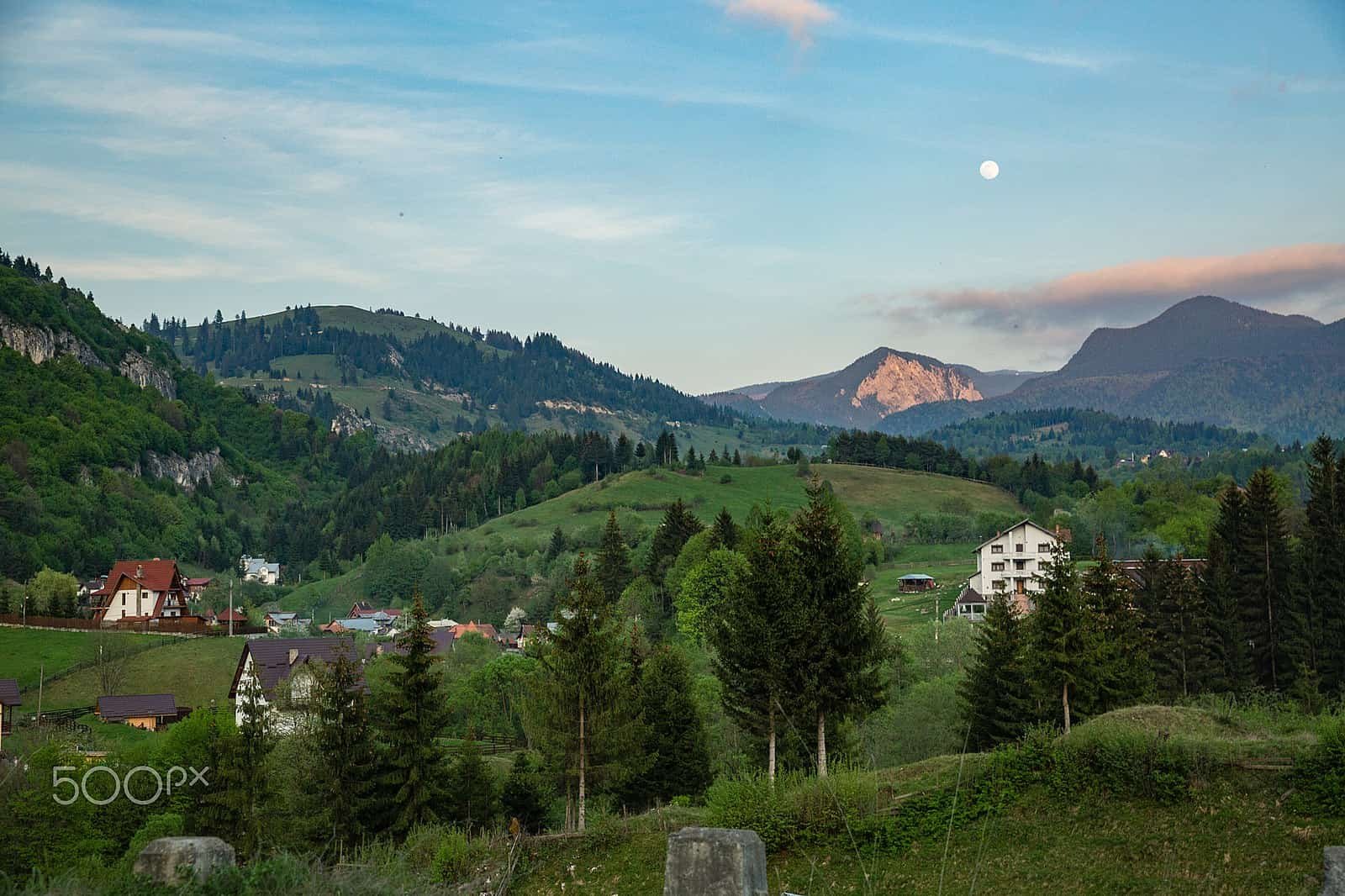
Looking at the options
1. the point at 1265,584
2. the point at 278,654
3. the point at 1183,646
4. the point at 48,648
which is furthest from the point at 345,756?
the point at 48,648

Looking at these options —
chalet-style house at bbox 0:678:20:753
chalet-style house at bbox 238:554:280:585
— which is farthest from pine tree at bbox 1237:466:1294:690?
chalet-style house at bbox 238:554:280:585

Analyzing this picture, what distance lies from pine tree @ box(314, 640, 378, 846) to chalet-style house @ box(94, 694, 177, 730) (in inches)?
1440

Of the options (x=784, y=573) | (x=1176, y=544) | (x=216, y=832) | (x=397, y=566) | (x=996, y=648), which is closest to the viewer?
(x=784, y=573)

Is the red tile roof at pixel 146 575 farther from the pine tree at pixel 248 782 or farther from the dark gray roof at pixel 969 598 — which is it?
the dark gray roof at pixel 969 598

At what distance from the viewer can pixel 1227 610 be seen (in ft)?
151

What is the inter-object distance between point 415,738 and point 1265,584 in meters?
37.7

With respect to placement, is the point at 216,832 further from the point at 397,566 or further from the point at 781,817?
the point at 397,566

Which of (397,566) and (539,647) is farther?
(397,566)

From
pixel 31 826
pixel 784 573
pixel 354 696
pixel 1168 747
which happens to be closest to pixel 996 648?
pixel 784 573

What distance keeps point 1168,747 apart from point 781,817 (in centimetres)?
669

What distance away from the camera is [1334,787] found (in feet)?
52.5

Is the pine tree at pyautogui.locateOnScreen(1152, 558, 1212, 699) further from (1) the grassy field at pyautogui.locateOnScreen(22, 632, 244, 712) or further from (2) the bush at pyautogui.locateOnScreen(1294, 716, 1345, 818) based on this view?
(1) the grassy field at pyautogui.locateOnScreen(22, 632, 244, 712)

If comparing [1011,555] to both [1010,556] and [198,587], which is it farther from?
[198,587]

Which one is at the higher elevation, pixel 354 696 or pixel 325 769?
pixel 354 696
